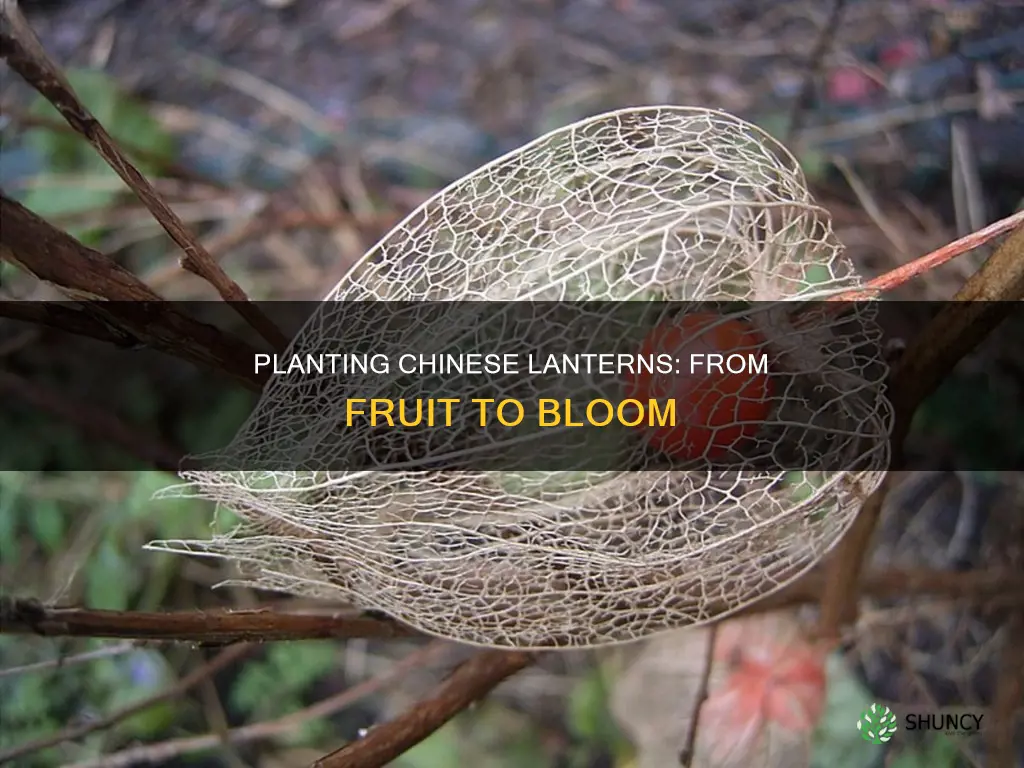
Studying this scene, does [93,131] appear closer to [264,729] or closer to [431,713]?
[431,713]

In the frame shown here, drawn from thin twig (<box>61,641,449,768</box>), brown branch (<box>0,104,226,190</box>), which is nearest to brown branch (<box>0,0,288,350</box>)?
thin twig (<box>61,641,449,768</box>)

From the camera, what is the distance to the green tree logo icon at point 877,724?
47.2 inches

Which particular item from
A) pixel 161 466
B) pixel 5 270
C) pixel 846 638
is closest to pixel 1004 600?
pixel 846 638

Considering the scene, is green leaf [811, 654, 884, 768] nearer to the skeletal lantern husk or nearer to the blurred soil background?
the blurred soil background

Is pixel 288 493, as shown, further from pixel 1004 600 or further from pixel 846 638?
pixel 1004 600

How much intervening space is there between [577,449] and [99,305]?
402 millimetres

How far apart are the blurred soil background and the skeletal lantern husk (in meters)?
0.52

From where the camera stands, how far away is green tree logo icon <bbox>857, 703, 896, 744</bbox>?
1.20 m

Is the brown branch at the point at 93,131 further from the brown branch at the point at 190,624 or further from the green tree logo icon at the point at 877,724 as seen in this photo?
the green tree logo icon at the point at 877,724

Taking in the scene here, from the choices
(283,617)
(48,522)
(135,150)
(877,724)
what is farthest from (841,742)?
(135,150)

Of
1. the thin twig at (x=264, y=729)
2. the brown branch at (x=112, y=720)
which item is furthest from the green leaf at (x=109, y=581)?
the brown branch at (x=112, y=720)

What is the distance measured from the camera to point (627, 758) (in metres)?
1.42

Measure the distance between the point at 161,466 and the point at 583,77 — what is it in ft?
4.06

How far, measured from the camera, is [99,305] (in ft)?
2.05
